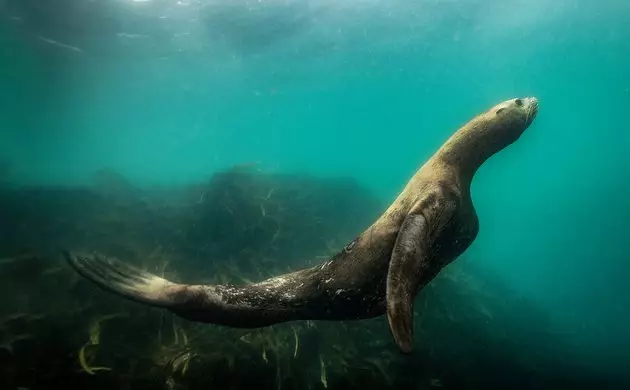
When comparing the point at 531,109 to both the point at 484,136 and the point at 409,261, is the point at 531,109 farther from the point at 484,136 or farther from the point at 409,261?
the point at 409,261

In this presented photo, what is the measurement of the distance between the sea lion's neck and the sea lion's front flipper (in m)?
0.80

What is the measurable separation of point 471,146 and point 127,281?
406 centimetres

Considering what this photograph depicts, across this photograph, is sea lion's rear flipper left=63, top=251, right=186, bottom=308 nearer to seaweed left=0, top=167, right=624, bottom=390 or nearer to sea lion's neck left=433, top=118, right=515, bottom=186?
seaweed left=0, top=167, right=624, bottom=390

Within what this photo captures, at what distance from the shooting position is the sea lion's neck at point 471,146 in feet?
15.2

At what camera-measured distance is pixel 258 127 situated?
7856 centimetres

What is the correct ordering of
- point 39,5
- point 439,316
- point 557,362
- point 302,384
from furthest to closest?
point 39,5
point 557,362
point 439,316
point 302,384

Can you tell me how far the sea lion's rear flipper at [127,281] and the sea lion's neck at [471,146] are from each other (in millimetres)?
3235

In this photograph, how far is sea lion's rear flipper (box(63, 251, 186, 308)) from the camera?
3.96 meters

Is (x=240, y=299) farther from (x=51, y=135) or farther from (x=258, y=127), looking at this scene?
(x=258, y=127)

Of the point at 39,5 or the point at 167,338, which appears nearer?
the point at 167,338

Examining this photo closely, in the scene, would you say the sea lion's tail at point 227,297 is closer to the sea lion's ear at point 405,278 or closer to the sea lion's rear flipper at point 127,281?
the sea lion's rear flipper at point 127,281

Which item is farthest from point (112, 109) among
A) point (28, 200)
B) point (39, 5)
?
point (28, 200)

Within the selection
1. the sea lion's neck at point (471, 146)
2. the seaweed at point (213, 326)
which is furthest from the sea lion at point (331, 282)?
the seaweed at point (213, 326)

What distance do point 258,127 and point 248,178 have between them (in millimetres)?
66647
